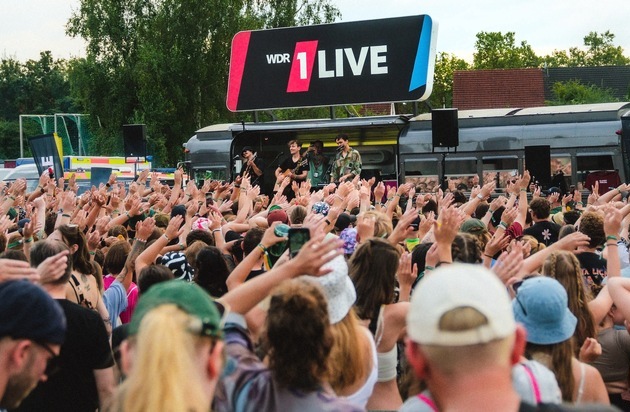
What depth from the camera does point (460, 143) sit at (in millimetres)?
20359

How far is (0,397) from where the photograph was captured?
299cm

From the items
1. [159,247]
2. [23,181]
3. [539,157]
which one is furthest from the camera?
[539,157]

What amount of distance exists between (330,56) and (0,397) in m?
20.2

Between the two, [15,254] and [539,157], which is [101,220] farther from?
[539,157]

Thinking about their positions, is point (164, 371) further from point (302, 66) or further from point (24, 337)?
point (302, 66)

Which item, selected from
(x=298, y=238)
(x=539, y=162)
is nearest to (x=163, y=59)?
(x=539, y=162)

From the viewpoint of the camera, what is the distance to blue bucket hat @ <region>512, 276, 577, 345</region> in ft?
12.6

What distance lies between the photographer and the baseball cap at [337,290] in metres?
3.68

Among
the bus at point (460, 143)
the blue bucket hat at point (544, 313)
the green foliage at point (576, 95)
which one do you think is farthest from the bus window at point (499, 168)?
the green foliage at point (576, 95)

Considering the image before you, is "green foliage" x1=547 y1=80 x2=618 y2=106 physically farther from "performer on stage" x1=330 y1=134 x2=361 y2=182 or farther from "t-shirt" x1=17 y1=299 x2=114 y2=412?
"t-shirt" x1=17 y1=299 x2=114 y2=412

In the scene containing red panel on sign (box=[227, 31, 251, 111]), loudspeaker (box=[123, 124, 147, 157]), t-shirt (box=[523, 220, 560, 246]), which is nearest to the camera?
t-shirt (box=[523, 220, 560, 246])

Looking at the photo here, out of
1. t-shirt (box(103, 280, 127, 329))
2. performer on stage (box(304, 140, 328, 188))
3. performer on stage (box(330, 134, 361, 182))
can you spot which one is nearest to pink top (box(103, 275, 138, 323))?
t-shirt (box(103, 280, 127, 329))

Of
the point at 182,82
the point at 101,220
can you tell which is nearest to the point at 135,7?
the point at 182,82

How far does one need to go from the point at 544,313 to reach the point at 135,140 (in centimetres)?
1948
